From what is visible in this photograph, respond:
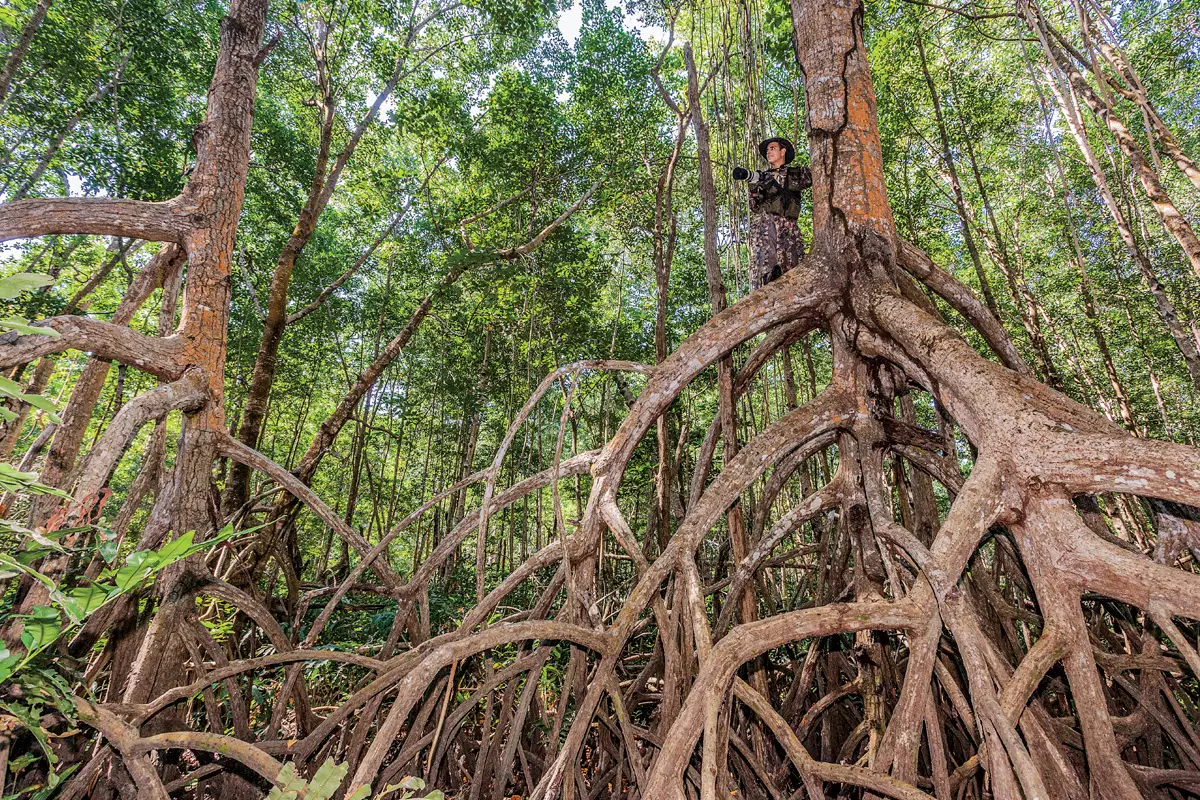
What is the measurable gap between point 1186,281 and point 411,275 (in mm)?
14437

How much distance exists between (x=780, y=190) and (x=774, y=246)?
1.08ft

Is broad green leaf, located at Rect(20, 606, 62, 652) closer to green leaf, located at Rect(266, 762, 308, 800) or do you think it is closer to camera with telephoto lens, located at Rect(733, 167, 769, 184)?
green leaf, located at Rect(266, 762, 308, 800)

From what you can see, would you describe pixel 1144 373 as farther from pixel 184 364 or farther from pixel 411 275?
pixel 184 364

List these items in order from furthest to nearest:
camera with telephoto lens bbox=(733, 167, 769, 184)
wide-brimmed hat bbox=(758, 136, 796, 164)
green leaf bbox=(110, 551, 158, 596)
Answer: wide-brimmed hat bbox=(758, 136, 796, 164)
camera with telephoto lens bbox=(733, 167, 769, 184)
green leaf bbox=(110, 551, 158, 596)

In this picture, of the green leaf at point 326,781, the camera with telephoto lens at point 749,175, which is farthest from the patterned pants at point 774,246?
the green leaf at point 326,781

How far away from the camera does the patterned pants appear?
9.46ft

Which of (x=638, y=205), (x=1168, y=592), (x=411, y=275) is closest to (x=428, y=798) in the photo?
(x=1168, y=592)

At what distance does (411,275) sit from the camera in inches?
333

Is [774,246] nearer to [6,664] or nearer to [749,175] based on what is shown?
[749,175]

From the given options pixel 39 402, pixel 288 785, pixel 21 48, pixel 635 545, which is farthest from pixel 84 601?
pixel 21 48

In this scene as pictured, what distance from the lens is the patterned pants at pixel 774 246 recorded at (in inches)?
113

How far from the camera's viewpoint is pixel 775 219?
2.91m

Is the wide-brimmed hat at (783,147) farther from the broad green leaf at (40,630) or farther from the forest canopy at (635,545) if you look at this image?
the broad green leaf at (40,630)

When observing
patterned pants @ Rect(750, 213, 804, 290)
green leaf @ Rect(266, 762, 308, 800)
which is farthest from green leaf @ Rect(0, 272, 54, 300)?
patterned pants @ Rect(750, 213, 804, 290)
